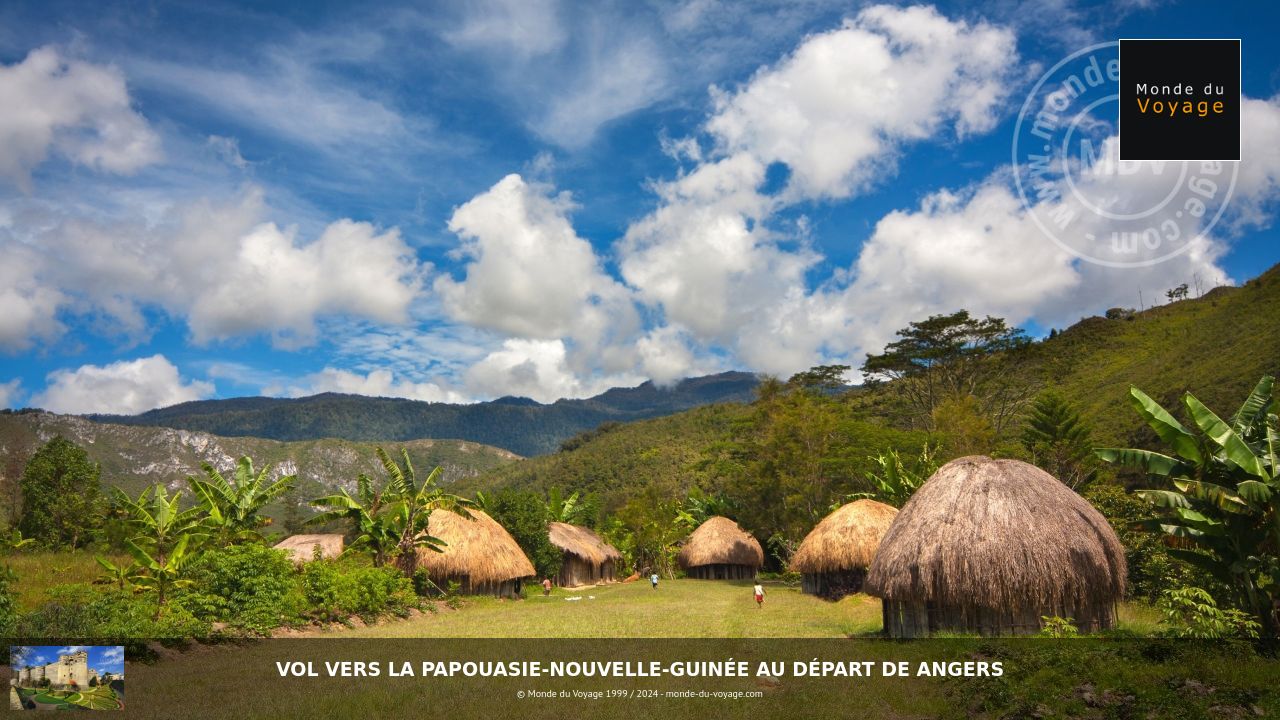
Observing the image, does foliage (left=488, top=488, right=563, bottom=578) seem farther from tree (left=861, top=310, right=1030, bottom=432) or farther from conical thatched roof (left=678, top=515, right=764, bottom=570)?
tree (left=861, top=310, right=1030, bottom=432)

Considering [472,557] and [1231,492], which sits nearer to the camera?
[1231,492]

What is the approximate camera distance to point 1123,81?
661 inches

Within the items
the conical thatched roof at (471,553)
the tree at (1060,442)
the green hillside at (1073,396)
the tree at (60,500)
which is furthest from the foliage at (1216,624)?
the tree at (60,500)

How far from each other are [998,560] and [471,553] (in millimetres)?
21169

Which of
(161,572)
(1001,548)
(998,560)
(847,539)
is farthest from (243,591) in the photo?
(847,539)

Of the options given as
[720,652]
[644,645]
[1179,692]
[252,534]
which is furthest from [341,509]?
[1179,692]

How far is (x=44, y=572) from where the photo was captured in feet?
68.1

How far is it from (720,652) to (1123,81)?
1641 cm

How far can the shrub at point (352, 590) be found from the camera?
19.1 meters

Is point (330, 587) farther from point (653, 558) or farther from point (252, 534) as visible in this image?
point (653, 558)

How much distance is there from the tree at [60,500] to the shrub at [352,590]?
17631 mm

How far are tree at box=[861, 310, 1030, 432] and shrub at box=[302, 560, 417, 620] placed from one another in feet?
108

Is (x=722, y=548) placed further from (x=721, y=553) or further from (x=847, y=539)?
(x=847, y=539)

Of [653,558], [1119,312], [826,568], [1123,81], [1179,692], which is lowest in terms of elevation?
[653,558]
